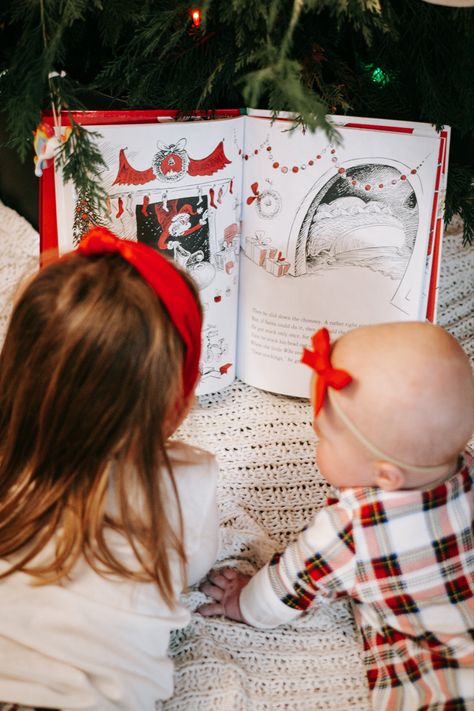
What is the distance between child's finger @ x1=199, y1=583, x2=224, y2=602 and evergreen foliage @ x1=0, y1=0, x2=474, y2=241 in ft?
1.58

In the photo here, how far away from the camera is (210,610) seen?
86 cm

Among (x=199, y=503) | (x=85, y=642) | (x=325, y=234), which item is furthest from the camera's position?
(x=325, y=234)

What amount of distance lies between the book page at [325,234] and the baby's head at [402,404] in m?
0.27

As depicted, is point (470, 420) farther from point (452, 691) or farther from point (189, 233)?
point (189, 233)

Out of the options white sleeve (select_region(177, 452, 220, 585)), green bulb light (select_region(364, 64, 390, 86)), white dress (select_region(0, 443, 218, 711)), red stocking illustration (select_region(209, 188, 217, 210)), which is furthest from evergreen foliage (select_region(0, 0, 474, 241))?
white dress (select_region(0, 443, 218, 711))

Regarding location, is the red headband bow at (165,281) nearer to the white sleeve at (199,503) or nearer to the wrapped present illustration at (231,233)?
the white sleeve at (199,503)

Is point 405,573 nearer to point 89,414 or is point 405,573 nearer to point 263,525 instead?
point 263,525

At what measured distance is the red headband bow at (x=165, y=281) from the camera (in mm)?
693

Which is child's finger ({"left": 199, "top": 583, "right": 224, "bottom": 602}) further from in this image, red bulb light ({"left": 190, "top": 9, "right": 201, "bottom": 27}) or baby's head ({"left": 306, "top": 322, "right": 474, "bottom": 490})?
red bulb light ({"left": 190, "top": 9, "right": 201, "bottom": 27})

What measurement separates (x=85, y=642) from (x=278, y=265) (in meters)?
0.57

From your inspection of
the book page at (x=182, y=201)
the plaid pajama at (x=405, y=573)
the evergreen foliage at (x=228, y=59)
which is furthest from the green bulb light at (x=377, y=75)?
the plaid pajama at (x=405, y=573)

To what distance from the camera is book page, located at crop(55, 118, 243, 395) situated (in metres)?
0.93

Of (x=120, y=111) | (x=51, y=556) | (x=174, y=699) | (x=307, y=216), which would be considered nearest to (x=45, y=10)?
(x=120, y=111)

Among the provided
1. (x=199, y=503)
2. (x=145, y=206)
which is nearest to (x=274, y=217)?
(x=145, y=206)
